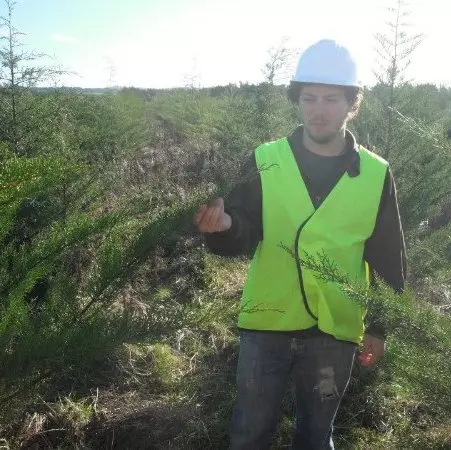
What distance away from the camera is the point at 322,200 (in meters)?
2.09

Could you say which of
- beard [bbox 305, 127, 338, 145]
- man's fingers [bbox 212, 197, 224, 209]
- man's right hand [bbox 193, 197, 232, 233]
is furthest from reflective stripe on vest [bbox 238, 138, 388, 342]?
man's fingers [bbox 212, 197, 224, 209]

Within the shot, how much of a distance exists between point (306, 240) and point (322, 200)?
0.19 meters

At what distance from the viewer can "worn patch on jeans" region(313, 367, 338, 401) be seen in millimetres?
2191

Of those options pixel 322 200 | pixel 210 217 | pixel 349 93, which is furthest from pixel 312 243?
pixel 349 93

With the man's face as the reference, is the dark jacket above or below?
Answer: below

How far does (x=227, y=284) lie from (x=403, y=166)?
1993mm

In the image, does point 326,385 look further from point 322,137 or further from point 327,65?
point 327,65

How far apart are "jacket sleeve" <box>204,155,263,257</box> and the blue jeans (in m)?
0.40

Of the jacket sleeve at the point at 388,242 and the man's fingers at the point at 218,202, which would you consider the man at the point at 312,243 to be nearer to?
the jacket sleeve at the point at 388,242

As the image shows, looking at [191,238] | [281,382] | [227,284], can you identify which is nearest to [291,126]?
[191,238]

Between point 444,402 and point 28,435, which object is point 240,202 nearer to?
point 444,402

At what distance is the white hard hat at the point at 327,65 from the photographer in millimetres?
2105

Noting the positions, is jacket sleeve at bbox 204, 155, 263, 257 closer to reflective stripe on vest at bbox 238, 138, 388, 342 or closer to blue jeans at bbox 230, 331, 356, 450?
reflective stripe on vest at bbox 238, 138, 388, 342

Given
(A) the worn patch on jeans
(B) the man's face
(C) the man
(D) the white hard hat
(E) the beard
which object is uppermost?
(D) the white hard hat
